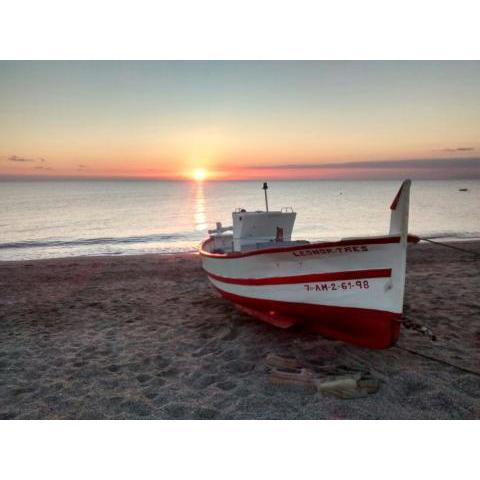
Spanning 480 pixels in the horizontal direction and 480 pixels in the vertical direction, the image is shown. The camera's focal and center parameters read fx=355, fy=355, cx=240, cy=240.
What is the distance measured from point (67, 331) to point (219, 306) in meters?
3.03

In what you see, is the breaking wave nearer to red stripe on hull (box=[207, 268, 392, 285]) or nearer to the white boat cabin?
the white boat cabin

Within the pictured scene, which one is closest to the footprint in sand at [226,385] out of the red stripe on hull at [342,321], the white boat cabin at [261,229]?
the red stripe on hull at [342,321]

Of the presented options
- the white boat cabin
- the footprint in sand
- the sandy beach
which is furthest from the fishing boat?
Answer: the footprint in sand

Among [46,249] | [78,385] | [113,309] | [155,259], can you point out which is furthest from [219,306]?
[46,249]

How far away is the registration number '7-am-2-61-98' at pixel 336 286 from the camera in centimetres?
477

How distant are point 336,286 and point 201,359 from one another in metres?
2.24

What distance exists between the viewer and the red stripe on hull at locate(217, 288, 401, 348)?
4793 mm

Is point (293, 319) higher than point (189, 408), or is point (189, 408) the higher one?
point (293, 319)

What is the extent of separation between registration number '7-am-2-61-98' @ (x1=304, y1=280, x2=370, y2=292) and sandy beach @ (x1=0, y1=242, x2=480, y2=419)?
0.99 meters

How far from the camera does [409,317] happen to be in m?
6.67

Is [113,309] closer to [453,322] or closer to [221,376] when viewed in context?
[221,376]

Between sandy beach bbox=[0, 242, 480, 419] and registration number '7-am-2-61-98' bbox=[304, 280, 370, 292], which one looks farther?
registration number '7-am-2-61-98' bbox=[304, 280, 370, 292]

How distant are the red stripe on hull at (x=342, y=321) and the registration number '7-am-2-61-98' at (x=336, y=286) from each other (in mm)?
260

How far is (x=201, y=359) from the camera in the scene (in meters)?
5.25
